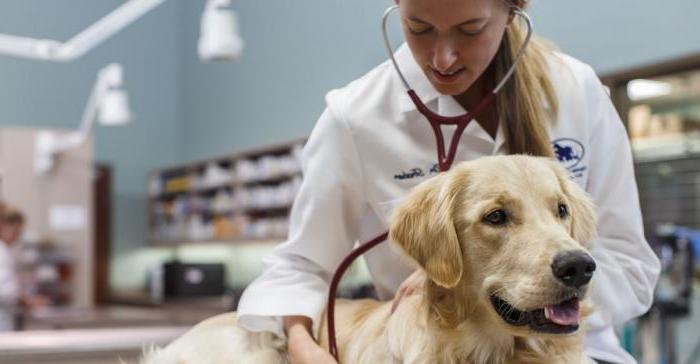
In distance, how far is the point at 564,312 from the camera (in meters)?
0.94

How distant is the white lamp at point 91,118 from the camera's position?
640 centimetres

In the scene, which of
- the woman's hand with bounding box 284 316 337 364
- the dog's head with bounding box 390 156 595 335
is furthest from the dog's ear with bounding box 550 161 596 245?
the woman's hand with bounding box 284 316 337 364

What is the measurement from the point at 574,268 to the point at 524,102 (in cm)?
38

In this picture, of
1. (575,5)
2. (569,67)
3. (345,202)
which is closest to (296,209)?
(345,202)

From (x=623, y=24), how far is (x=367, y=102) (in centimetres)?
186

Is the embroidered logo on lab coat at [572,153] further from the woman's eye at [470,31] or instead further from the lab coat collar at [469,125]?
the woman's eye at [470,31]

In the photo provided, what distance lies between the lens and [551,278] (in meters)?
0.92

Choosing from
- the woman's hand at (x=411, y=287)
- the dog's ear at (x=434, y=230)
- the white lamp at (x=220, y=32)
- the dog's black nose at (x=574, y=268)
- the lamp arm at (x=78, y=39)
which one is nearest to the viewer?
the dog's black nose at (x=574, y=268)

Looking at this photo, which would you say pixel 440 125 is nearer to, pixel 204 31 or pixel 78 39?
pixel 204 31

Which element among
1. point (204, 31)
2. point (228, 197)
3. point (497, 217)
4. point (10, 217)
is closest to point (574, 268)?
point (497, 217)

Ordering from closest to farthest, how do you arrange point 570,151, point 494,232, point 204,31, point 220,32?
point 494,232
point 570,151
point 220,32
point 204,31

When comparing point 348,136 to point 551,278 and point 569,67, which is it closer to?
point 569,67

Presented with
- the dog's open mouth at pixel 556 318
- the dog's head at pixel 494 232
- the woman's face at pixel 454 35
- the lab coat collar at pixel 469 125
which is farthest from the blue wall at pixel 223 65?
the dog's open mouth at pixel 556 318

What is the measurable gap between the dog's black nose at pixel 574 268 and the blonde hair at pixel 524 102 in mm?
340
